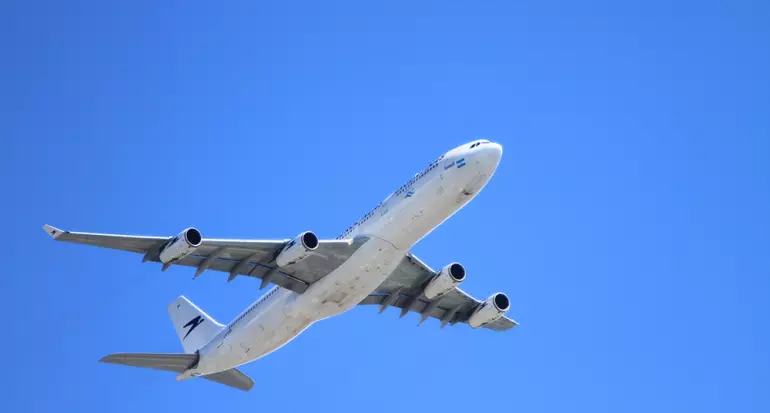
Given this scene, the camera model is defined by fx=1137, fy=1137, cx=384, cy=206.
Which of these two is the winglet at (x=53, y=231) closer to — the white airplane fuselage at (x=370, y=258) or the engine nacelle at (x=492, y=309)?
the white airplane fuselage at (x=370, y=258)

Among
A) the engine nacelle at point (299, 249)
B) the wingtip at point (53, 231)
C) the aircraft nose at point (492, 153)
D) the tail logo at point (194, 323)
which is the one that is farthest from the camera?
the tail logo at point (194, 323)

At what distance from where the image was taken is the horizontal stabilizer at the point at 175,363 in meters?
54.6

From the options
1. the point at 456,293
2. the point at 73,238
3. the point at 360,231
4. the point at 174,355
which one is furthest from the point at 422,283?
the point at 73,238

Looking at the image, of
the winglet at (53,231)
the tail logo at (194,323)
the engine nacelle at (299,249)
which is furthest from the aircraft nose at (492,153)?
the tail logo at (194,323)

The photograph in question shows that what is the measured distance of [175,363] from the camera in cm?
5731

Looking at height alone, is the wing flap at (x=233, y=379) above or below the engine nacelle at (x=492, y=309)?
below

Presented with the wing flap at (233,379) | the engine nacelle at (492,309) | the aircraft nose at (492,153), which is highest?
the aircraft nose at (492,153)

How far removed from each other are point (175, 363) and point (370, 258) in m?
13.1

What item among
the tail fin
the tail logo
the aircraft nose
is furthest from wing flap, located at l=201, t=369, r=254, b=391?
the aircraft nose

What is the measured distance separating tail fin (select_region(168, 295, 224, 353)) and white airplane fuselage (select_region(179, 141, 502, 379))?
402 cm

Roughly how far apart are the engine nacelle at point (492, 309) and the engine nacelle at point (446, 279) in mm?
3703

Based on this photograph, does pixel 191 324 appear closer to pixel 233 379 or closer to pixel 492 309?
pixel 233 379

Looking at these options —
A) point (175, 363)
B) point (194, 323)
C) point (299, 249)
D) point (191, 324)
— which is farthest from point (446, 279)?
point (191, 324)

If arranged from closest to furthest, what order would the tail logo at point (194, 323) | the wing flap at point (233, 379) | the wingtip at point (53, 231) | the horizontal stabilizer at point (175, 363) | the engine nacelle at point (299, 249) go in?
the wingtip at point (53, 231) < the engine nacelle at point (299, 249) < the horizontal stabilizer at point (175, 363) < the wing flap at point (233, 379) < the tail logo at point (194, 323)
